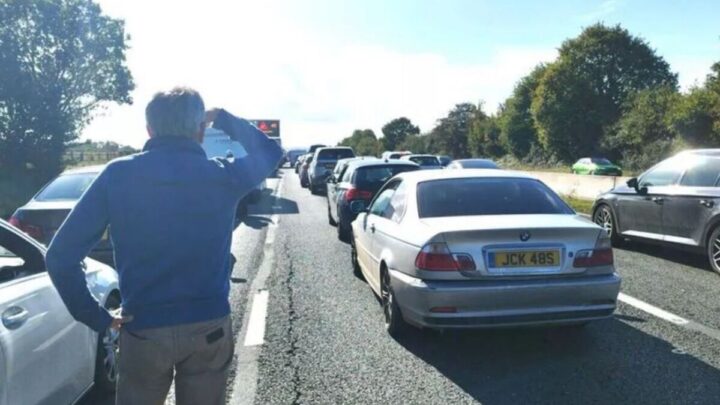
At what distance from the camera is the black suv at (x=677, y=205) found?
7.92 meters

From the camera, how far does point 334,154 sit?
26.1 meters

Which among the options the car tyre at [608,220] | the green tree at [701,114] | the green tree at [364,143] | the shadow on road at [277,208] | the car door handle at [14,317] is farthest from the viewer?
the green tree at [364,143]

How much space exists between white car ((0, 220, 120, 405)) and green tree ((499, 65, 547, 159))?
58.7 m

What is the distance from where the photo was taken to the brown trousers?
2186 millimetres

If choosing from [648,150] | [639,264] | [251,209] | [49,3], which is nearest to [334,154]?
[251,209]

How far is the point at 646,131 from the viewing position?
132 feet

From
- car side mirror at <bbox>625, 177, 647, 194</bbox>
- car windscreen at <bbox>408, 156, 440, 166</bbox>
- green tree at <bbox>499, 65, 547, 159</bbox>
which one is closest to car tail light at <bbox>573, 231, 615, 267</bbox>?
car side mirror at <bbox>625, 177, 647, 194</bbox>

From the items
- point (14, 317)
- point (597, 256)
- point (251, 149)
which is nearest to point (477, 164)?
point (597, 256)

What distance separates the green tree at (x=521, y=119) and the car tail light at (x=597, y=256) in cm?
5646

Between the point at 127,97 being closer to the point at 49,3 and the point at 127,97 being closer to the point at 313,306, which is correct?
the point at 49,3

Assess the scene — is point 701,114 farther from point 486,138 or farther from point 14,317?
point 14,317

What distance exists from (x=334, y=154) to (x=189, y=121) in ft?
78.5

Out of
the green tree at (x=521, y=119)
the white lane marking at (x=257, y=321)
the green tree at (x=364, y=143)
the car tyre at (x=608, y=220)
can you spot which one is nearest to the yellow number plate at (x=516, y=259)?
the white lane marking at (x=257, y=321)

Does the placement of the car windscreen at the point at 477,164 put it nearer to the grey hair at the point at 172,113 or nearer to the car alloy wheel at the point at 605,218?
the car alloy wheel at the point at 605,218
